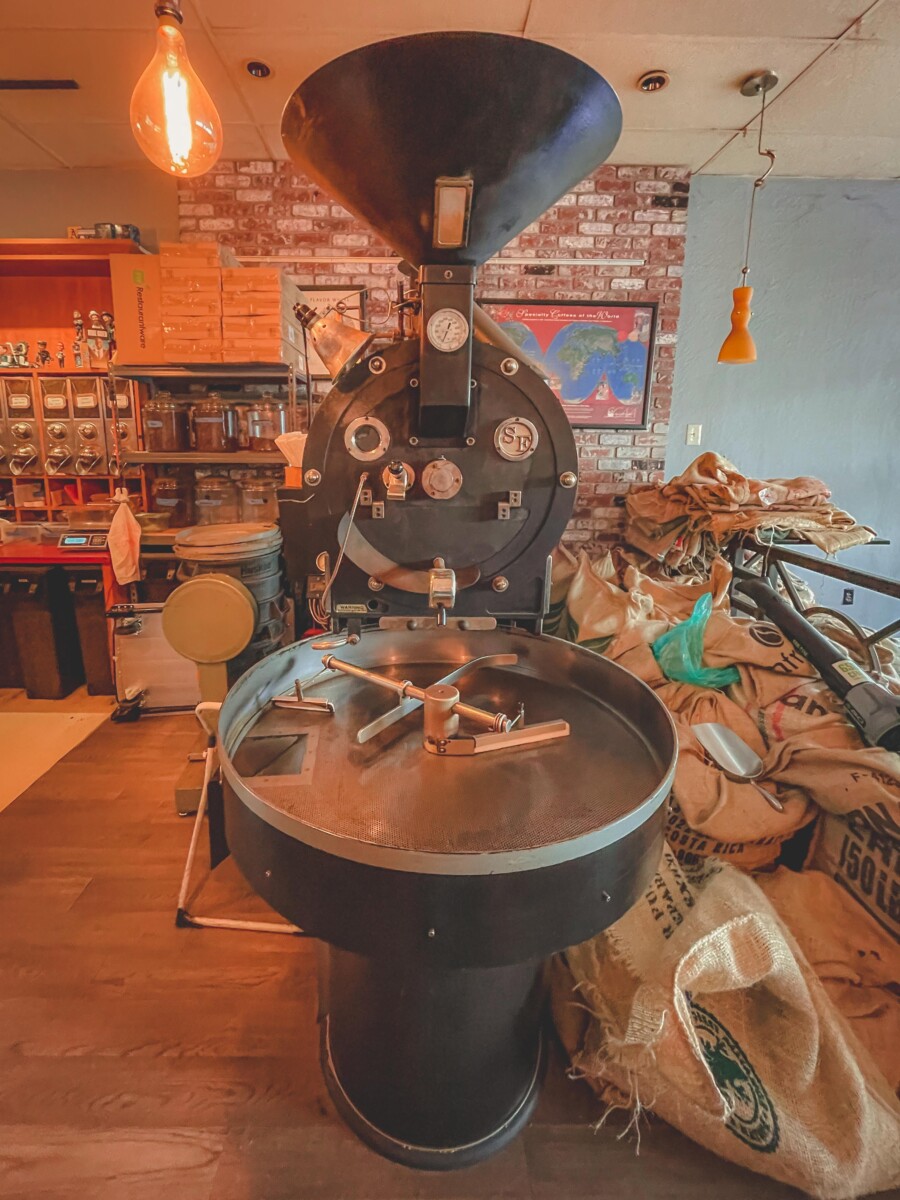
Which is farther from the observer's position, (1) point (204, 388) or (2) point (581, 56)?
(1) point (204, 388)

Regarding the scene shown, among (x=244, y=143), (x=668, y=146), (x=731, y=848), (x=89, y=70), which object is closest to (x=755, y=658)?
(x=731, y=848)

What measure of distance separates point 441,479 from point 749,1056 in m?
1.28

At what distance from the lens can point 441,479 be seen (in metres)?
1.02

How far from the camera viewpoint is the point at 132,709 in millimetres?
2961

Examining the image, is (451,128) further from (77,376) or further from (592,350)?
(77,376)

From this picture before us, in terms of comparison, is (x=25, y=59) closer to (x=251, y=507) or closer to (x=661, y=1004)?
(x=251, y=507)

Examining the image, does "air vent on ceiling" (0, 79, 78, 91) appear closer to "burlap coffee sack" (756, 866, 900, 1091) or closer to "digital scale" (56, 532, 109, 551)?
"digital scale" (56, 532, 109, 551)

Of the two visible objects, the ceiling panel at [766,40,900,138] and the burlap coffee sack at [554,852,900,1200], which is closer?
the burlap coffee sack at [554,852,900,1200]

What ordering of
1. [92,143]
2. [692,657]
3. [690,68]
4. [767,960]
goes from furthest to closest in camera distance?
[92,143] → [690,68] → [692,657] → [767,960]

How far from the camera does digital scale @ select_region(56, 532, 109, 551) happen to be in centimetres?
308

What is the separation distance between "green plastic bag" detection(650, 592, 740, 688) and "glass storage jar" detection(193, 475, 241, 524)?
2.51 m

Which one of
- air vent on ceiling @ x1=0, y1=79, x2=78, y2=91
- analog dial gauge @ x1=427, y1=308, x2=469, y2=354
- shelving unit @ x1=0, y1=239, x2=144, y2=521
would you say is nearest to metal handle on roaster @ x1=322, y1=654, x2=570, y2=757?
analog dial gauge @ x1=427, y1=308, x2=469, y2=354

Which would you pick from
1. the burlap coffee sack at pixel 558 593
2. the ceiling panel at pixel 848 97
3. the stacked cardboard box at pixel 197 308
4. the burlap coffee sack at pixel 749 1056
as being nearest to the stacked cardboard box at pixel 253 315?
the stacked cardboard box at pixel 197 308

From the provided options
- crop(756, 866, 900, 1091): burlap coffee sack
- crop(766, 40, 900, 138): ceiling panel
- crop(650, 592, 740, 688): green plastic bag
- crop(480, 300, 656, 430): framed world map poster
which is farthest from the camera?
crop(480, 300, 656, 430): framed world map poster
